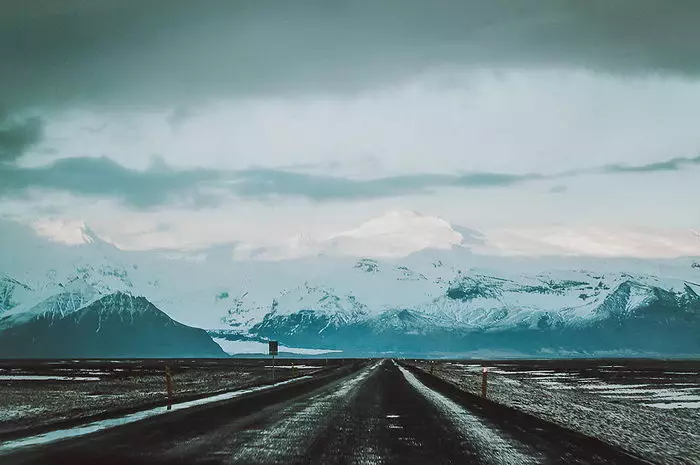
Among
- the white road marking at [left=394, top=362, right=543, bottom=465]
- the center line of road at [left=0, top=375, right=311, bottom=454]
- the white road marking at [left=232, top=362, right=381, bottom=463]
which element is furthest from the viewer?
the center line of road at [left=0, top=375, right=311, bottom=454]

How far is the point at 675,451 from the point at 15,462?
16427mm

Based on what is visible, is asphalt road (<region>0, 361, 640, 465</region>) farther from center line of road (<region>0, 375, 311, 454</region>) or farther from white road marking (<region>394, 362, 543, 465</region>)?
center line of road (<region>0, 375, 311, 454</region>)

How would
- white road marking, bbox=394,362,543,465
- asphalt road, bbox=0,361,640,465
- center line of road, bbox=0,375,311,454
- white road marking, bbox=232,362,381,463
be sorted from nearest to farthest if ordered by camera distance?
asphalt road, bbox=0,361,640,465, white road marking, bbox=232,362,381,463, white road marking, bbox=394,362,543,465, center line of road, bbox=0,375,311,454

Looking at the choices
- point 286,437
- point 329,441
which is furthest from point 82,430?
point 329,441

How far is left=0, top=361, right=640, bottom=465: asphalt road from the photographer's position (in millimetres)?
18812

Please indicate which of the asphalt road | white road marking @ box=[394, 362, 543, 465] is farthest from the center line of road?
white road marking @ box=[394, 362, 543, 465]

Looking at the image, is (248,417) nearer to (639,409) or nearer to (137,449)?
(137,449)

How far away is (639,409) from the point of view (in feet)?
138

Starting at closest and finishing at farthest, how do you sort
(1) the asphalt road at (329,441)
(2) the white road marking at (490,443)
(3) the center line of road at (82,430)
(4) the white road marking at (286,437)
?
(1) the asphalt road at (329,441), (4) the white road marking at (286,437), (2) the white road marking at (490,443), (3) the center line of road at (82,430)

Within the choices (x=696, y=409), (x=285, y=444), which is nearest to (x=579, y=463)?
(x=285, y=444)

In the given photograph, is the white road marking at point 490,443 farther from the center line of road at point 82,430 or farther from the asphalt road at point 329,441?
the center line of road at point 82,430

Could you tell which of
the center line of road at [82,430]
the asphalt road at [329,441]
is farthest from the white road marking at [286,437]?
the center line of road at [82,430]

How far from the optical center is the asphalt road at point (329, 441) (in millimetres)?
18812

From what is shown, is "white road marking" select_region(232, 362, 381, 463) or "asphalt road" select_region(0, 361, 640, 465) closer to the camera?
"asphalt road" select_region(0, 361, 640, 465)
